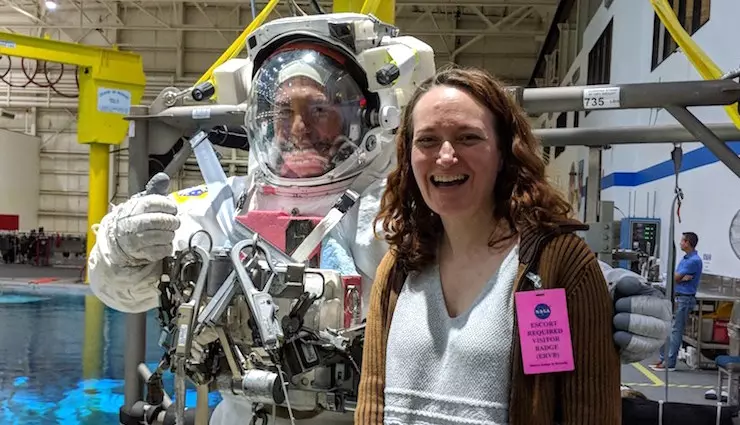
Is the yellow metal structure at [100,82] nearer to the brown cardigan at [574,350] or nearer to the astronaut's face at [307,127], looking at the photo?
the astronaut's face at [307,127]

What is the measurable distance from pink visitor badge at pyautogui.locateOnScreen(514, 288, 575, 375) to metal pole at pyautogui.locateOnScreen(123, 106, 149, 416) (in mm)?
2703

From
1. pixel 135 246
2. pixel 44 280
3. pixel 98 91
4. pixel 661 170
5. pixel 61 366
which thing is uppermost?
pixel 98 91

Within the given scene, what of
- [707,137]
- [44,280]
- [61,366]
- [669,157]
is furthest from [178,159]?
[44,280]

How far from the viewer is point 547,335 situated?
41.6 inches

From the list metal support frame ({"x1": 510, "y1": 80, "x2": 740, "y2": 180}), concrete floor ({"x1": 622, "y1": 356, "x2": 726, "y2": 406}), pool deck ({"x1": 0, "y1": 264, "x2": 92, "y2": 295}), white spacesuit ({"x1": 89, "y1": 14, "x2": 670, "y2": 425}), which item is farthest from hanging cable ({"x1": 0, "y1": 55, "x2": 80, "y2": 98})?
metal support frame ({"x1": 510, "y1": 80, "x2": 740, "y2": 180})

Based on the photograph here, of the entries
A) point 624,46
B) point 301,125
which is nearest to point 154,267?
point 301,125

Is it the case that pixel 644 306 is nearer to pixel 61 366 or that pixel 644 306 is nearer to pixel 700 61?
pixel 700 61

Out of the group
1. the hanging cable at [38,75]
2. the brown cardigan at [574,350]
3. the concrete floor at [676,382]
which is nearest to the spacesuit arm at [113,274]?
the brown cardigan at [574,350]

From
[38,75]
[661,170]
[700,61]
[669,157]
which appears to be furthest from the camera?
[38,75]

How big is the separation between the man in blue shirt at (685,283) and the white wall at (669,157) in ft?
0.77

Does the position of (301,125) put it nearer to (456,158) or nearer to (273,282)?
(273,282)

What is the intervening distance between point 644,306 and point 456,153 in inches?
18.1

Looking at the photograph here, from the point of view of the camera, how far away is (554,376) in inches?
42.9

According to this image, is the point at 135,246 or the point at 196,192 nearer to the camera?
the point at 135,246
